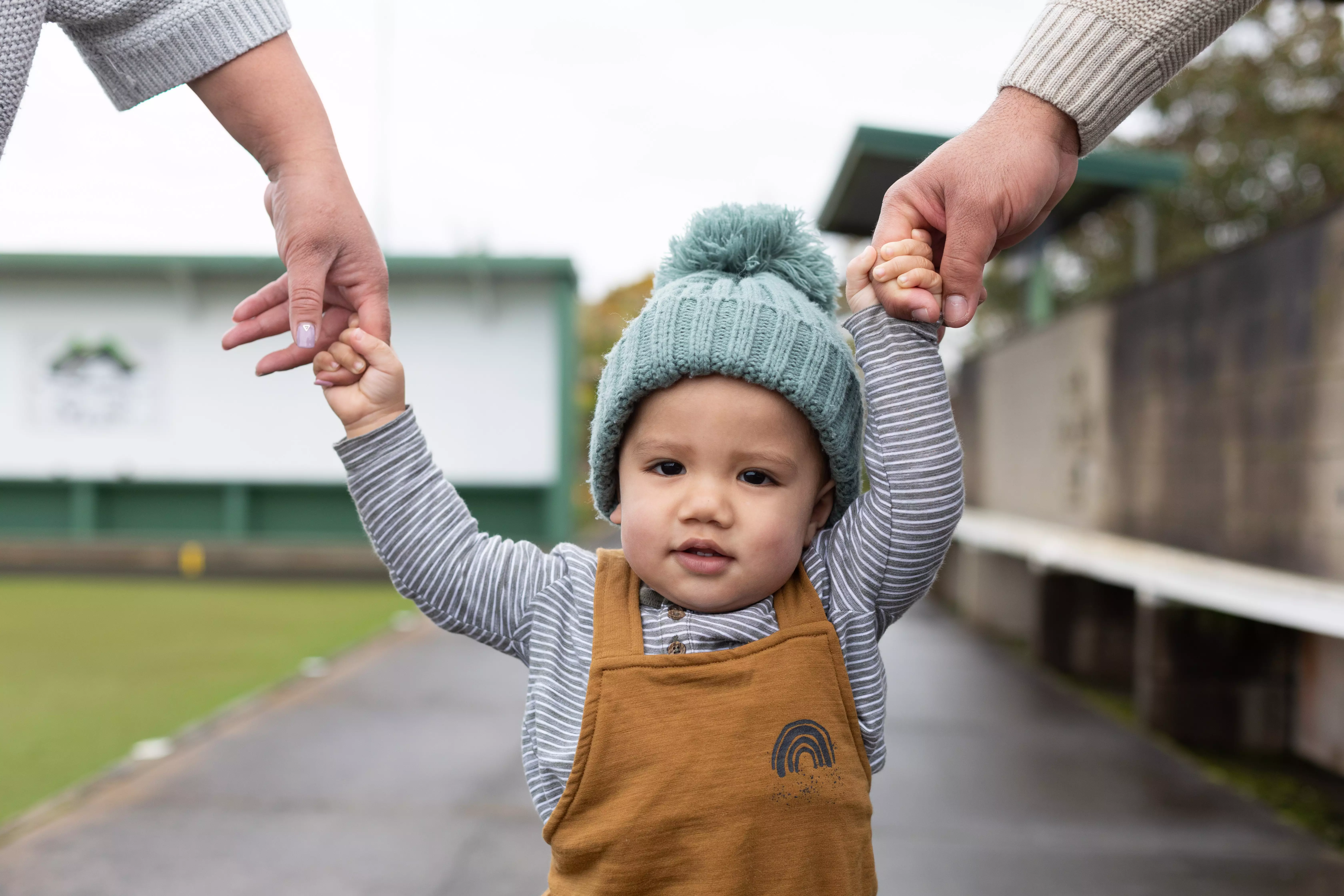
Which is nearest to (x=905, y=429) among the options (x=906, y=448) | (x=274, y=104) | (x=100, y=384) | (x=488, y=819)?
(x=906, y=448)

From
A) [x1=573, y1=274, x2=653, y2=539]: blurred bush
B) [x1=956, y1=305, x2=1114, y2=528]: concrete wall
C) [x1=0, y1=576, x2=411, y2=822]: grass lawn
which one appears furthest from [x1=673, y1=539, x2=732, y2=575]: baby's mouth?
[x1=573, y1=274, x2=653, y2=539]: blurred bush

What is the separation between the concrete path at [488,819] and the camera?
3.33m

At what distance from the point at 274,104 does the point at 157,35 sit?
150mm

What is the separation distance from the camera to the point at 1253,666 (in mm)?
4770

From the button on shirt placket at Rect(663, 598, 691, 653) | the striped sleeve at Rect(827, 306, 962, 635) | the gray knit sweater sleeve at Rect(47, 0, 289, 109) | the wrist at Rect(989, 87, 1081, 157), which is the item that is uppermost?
the gray knit sweater sleeve at Rect(47, 0, 289, 109)

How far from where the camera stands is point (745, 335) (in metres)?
1.42

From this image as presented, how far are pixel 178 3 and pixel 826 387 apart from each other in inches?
36.8

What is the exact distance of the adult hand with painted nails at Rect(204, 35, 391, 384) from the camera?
4.55 feet

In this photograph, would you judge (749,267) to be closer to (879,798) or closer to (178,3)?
(178,3)

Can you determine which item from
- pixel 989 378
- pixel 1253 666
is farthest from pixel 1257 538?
pixel 989 378

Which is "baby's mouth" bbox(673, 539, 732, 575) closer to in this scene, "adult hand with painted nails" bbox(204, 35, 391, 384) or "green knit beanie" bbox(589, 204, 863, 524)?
"green knit beanie" bbox(589, 204, 863, 524)

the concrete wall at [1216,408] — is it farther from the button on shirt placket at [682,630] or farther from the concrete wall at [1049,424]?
the button on shirt placket at [682,630]

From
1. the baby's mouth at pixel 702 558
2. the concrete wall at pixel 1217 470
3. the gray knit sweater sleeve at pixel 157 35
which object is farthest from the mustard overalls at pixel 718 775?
the concrete wall at pixel 1217 470

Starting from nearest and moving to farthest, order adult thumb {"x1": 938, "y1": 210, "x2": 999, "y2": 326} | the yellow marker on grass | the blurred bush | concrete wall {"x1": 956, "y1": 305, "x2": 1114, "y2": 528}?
adult thumb {"x1": 938, "y1": 210, "x2": 999, "y2": 326} < concrete wall {"x1": 956, "y1": 305, "x2": 1114, "y2": 528} < the yellow marker on grass < the blurred bush
